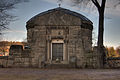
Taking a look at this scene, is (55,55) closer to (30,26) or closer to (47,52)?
(47,52)

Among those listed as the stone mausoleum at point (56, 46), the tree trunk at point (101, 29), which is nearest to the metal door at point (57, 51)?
the stone mausoleum at point (56, 46)

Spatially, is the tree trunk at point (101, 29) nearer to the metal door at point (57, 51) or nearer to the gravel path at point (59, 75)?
the metal door at point (57, 51)

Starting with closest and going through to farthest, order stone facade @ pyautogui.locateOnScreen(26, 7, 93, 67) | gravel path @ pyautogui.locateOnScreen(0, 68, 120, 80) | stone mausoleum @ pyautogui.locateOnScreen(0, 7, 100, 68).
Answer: gravel path @ pyautogui.locateOnScreen(0, 68, 120, 80), stone mausoleum @ pyautogui.locateOnScreen(0, 7, 100, 68), stone facade @ pyautogui.locateOnScreen(26, 7, 93, 67)

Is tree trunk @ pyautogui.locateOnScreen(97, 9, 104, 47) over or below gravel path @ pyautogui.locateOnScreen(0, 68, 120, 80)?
over

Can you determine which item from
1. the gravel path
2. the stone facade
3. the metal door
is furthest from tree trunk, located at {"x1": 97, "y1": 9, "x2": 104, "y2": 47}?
the gravel path

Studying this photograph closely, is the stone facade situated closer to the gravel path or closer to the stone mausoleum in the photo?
the stone mausoleum

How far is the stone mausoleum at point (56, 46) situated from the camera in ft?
53.3

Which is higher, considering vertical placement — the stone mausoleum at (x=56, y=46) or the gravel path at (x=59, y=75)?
the stone mausoleum at (x=56, y=46)

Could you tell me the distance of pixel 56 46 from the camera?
17078 millimetres

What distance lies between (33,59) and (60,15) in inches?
186

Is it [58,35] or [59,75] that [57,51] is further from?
[59,75]

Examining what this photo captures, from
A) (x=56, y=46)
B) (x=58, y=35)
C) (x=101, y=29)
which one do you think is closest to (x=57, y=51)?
(x=56, y=46)

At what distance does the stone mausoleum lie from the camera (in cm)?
1625

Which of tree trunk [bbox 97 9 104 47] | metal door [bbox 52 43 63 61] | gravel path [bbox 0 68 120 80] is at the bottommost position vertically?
gravel path [bbox 0 68 120 80]
